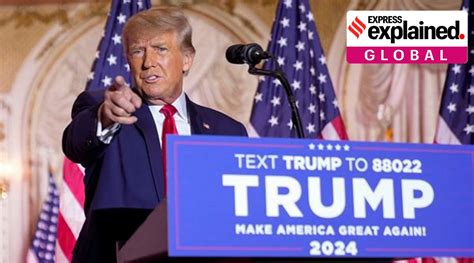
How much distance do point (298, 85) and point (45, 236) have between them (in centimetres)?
157

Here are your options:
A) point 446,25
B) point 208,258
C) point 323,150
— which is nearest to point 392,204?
point 323,150

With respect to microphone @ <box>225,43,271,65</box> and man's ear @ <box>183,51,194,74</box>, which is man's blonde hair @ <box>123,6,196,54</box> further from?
A: microphone @ <box>225,43,271,65</box>

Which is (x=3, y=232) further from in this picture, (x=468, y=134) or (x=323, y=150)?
(x=323, y=150)

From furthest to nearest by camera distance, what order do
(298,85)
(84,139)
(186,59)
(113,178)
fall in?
(298,85), (186,59), (113,178), (84,139)

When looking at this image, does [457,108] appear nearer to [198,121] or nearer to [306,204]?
[198,121]

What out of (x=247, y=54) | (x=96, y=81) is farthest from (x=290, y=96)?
(x=96, y=81)

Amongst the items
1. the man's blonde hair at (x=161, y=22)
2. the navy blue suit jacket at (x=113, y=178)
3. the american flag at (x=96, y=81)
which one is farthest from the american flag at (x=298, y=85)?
the navy blue suit jacket at (x=113, y=178)

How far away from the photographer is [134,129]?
2.98 m

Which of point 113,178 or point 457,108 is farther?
point 457,108

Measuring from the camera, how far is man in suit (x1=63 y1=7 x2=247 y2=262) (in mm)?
2725

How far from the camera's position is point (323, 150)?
216cm

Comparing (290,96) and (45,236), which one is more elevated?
(45,236)

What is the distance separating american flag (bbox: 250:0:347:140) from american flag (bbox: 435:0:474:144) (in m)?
0.57

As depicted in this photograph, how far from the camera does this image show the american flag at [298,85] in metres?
6.07
